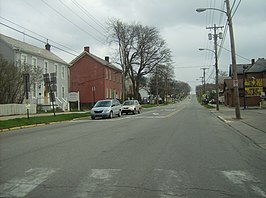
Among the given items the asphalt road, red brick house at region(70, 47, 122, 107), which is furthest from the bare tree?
the asphalt road

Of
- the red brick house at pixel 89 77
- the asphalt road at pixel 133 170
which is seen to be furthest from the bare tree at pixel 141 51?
the asphalt road at pixel 133 170

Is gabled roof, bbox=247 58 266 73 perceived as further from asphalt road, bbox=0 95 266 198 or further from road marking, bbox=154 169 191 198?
road marking, bbox=154 169 191 198

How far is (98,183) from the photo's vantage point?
6.30 meters

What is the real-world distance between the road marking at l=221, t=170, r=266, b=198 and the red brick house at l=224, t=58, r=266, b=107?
40.3 metres

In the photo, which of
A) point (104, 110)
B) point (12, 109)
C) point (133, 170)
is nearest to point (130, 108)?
point (104, 110)

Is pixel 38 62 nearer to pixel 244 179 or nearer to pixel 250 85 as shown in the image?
pixel 250 85

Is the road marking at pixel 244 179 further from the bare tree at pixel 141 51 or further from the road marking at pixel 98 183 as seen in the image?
the bare tree at pixel 141 51

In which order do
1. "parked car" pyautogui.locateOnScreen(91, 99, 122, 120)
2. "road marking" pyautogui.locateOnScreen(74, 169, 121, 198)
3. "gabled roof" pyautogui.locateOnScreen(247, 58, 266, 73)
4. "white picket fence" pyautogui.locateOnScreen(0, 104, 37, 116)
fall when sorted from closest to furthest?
1. "road marking" pyautogui.locateOnScreen(74, 169, 121, 198)
2. "white picket fence" pyautogui.locateOnScreen(0, 104, 37, 116)
3. "parked car" pyautogui.locateOnScreen(91, 99, 122, 120)
4. "gabled roof" pyautogui.locateOnScreen(247, 58, 266, 73)

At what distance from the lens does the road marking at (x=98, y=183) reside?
564cm

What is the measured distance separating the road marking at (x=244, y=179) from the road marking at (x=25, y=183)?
3.72 meters

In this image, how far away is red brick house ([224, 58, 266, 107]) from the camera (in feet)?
156

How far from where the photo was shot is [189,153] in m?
9.73

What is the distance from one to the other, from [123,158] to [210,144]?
13.2 feet

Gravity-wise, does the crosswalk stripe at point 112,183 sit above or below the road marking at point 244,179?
above
